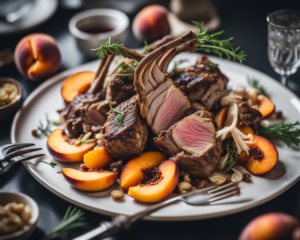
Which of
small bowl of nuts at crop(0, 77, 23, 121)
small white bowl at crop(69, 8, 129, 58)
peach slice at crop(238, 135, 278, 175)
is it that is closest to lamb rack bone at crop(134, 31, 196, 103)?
peach slice at crop(238, 135, 278, 175)

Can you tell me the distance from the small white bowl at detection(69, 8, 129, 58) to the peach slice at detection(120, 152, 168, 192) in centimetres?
198

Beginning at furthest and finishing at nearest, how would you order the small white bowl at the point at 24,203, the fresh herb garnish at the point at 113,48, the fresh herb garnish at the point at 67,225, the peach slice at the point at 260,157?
the fresh herb garnish at the point at 113,48
the peach slice at the point at 260,157
the fresh herb garnish at the point at 67,225
the small white bowl at the point at 24,203

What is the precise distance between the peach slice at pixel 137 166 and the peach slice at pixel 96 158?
0.77 ft

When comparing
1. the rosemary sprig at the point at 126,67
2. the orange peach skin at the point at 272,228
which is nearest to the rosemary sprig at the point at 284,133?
the orange peach skin at the point at 272,228

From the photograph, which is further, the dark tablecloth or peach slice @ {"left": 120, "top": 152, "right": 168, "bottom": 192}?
peach slice @ {"left": 120, "top": 152, "right": 168, "bottom": 192}

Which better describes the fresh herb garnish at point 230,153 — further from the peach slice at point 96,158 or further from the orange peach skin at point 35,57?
the orange peach skin at point 35,57

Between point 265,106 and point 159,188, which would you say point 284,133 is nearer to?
point 265,106

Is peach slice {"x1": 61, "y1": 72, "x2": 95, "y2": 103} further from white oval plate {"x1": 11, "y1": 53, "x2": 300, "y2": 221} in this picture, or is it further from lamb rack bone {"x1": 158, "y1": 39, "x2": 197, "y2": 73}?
lamb rack bone {"x1": 158, "y1": 39, "x2": 197, "y2": 73}

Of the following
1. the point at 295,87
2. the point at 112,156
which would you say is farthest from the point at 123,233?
the point at 295,87

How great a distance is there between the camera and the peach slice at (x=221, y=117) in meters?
2.89

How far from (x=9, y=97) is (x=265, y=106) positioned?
2.62 meters

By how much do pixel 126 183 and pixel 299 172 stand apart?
135cm

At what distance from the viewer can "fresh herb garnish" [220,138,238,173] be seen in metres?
2.60

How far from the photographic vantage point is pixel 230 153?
2.70m
